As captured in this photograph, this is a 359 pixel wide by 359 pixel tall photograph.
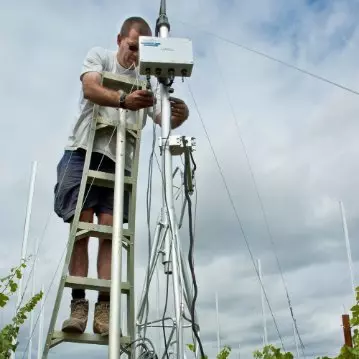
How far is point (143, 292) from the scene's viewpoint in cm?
261

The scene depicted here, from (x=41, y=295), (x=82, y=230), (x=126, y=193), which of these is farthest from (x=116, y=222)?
(x=41, y=295)

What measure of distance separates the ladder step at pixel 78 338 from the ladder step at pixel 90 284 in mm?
237

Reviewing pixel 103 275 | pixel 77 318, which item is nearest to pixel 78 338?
pixel 77 318

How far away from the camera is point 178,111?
2.93 metres

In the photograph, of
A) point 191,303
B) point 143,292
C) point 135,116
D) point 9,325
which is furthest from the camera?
point 135,116

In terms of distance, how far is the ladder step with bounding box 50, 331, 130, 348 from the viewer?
2707mm

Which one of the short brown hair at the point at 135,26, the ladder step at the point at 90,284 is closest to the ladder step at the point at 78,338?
the ladder step at the point at 90,284

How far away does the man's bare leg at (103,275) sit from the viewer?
2818mm

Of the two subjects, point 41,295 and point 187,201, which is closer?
point 187,201

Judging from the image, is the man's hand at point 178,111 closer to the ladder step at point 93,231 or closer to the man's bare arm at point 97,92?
the man's bare arm at point 97,92

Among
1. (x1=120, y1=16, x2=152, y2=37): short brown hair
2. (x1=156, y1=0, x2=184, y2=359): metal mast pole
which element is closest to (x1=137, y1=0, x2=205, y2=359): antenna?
(x1=156, y1=0, x2=184, y2=359): metal mast pole

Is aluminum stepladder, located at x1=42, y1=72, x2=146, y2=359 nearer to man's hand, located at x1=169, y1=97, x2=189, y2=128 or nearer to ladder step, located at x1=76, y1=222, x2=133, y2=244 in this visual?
ladder step, located at x1=76, y1=222, x2=133, y2=244

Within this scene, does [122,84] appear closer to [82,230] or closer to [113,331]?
[82,230]

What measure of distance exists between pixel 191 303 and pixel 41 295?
3.68 feet
